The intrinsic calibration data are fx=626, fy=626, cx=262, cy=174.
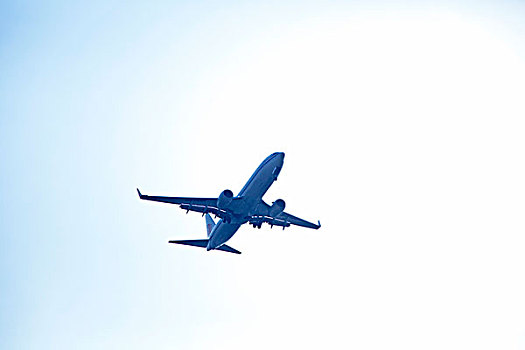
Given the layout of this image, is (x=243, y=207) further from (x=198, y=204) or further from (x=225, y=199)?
(x=198, y=204)

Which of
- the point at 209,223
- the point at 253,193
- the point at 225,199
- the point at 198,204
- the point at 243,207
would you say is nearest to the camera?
the point at 253,193

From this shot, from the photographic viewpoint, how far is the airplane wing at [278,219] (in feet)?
200

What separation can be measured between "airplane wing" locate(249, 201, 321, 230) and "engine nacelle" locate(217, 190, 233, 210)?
195 inches

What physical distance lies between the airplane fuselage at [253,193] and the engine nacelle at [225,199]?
647mm

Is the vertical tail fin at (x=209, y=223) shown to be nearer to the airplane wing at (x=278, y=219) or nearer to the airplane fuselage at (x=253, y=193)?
the airplane wing at (x=278, y=219)

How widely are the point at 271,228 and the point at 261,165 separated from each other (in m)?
11.3

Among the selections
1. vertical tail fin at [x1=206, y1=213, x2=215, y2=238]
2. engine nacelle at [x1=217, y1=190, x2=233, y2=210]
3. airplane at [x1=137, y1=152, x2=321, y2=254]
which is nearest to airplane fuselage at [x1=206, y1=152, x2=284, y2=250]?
airplane at [x1=137, y1=152, x2=321, y2=254]

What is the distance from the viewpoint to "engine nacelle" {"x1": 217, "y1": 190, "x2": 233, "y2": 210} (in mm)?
56250

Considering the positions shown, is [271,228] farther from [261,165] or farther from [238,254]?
[261,165]

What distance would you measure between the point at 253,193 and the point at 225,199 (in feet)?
8.61

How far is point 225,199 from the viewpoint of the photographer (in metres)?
56.2

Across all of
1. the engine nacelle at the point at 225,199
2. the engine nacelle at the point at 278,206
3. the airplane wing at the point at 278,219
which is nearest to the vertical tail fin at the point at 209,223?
the airplane wing at the point at 278,219

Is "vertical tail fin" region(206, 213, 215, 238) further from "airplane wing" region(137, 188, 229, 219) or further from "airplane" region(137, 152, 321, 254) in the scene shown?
"airplane wing" region(137, 188, 229, 219)

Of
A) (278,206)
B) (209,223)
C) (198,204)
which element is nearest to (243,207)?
(278,206)
